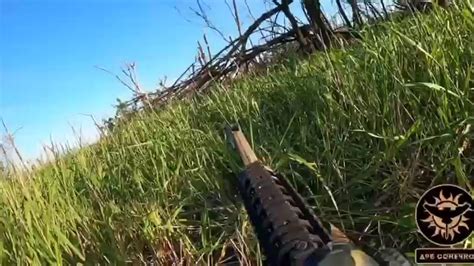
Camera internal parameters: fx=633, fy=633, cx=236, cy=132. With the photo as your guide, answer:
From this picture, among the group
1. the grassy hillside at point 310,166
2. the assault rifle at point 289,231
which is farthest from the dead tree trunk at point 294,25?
the assault rifle at point 289,231

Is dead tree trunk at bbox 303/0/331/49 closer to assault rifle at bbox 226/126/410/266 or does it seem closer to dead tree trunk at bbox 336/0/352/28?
dead tree trunk at bbox 336/0/352/28

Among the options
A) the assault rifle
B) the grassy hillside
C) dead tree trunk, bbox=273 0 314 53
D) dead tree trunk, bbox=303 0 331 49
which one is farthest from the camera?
dead tree trunk, bbox=273 0 314 53

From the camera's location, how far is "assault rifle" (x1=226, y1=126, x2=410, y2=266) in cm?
71

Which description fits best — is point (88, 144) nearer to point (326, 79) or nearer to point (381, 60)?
point (326, 79)

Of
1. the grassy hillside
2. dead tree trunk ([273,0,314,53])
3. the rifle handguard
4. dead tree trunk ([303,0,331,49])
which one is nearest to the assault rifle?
the rifle handguard

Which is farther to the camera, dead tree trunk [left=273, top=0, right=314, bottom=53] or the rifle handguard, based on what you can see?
dead tree trunk [left=273, top=0, right=314, bottom=53]

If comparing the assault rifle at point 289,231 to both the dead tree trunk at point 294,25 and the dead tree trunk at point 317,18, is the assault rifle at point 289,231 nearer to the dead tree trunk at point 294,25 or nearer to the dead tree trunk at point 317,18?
the dead tree trunk at point 317,18

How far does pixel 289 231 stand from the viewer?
865 mm

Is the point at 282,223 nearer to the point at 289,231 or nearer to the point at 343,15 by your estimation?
the point at 289,231

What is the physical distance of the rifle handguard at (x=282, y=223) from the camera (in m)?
0.80

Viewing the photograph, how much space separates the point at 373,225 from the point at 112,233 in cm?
59

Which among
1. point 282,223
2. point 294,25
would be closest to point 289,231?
point 282,223

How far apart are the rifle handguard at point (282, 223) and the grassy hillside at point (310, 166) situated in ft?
0.53

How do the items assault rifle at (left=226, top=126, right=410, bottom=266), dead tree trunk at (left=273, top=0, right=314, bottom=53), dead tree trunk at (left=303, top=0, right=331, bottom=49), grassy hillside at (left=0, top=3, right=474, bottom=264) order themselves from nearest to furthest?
assault rifle at (left=226, top=126, right=410, bottom=266)
grassy hillside at (left=0, top=3, right=474, bottom=264)
dead tree trunk at (left=303, top=0, right=331, bottom=49)
dead tree trunk at (left=273, top=0, right=314, bottom=53)
